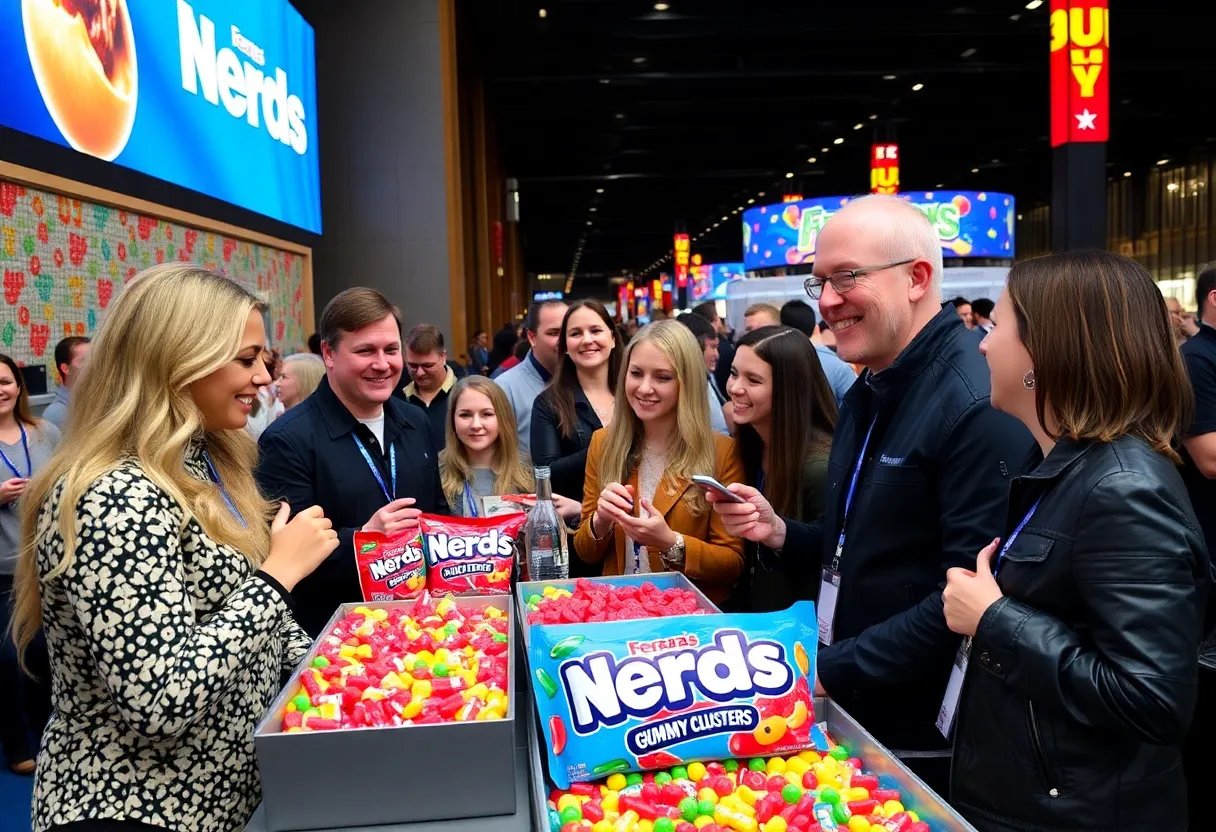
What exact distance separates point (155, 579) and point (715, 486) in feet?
3.82

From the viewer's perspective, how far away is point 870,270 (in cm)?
195

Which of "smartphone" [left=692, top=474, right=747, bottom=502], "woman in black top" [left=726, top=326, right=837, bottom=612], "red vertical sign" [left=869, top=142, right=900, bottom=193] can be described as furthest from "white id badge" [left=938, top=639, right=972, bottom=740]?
"red vertical sign" [left=869, top=142, right=900, bottom=193]

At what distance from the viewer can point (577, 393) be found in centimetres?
415

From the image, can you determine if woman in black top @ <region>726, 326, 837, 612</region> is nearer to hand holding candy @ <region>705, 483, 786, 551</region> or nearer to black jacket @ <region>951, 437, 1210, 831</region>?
hand holding candy @ <region>705, 483, 786, 551</region>

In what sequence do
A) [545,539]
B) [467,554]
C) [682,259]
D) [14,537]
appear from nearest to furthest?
[467,554] → [545,539] → [14,537] → [682,259]

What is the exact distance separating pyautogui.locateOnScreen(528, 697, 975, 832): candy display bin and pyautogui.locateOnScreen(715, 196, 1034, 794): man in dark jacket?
0.13 meters

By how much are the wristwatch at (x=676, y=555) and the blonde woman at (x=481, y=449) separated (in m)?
0.99

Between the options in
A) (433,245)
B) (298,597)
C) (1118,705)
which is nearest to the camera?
(1118,705)

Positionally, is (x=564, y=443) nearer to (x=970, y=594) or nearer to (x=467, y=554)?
(x=467, y=554)

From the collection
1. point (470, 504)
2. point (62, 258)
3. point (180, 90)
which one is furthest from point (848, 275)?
point (180, 90)

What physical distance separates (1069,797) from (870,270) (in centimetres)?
100

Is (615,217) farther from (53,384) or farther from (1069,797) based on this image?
(1069,797)

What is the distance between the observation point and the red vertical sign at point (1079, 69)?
6.63m

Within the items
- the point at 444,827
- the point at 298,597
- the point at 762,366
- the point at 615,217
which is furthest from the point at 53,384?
the point at 615,217
